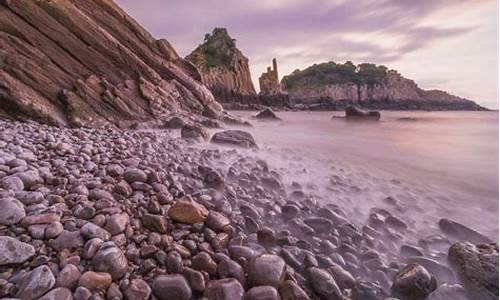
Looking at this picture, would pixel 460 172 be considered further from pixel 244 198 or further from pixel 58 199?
pixel 58 199

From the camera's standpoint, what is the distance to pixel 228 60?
6969cm

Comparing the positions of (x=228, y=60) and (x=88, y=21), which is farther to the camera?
(x=228, y=60)

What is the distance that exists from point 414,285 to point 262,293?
128cm

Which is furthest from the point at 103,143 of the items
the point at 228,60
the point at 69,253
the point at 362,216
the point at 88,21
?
the point at 228,60

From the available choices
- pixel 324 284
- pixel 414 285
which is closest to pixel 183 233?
pixel 324 284

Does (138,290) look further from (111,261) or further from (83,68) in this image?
(83,68)

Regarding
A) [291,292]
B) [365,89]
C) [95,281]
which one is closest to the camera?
[95,281]

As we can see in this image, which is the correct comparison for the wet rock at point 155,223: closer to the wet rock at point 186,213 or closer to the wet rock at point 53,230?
the wet rock at point 186,213

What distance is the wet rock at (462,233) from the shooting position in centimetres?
362

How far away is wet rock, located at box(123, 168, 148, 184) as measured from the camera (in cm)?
371

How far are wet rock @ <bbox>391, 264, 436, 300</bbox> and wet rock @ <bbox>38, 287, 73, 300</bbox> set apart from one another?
2348 mm

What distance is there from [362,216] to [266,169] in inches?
80.5

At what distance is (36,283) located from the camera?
6.17ft

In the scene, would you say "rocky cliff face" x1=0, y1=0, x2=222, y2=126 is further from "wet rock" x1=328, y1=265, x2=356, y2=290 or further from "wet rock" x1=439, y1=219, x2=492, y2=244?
"wet rock" x1=439, y1=219, x2=492, y2=244
